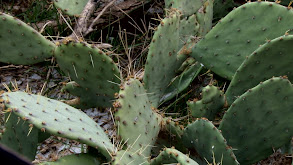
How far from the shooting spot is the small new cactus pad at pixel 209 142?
1333 mm

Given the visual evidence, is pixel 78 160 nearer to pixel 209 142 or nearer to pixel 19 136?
pixel 19 136

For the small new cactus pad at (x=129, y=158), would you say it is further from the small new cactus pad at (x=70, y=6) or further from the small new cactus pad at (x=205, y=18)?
the small new cactus pad at (x=70, y=6)

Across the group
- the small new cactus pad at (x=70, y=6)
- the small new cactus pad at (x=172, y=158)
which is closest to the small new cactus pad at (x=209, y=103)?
the small new cactus pad at (x=172, y=158)

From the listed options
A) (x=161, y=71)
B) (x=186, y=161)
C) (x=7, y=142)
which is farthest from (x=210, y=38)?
(x=7, y=142)

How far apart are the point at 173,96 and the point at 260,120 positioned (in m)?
0.60

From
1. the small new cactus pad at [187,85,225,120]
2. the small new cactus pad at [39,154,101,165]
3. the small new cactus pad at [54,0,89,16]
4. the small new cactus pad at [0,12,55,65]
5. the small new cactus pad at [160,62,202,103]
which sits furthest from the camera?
the small new cactus pad at [54,0,89,16]

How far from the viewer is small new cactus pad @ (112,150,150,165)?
121 centimetres

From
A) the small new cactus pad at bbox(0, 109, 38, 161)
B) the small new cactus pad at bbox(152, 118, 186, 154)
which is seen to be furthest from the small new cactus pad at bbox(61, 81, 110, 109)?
the small new cactus pad at bbox(0, 109, 38, 161)

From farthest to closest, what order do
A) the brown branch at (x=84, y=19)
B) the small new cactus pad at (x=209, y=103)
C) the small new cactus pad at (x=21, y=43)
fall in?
the brown branch at (x=84, y=19) → the small new cactus pad at (x=21, y=43) → the small new cactus pad at (x=209, y=103)

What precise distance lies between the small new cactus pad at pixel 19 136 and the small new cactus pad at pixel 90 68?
1.06 ft

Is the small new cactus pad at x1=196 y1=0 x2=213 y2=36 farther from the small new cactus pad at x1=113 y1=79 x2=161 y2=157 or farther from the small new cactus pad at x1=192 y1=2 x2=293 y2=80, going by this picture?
the small new cactus pad at x1=113 y1=79 x2=161 y2=157

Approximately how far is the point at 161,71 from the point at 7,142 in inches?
25.2

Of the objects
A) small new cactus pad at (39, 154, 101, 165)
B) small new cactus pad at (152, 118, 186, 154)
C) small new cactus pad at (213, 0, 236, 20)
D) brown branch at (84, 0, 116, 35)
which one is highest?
small new cactus pad at (213, 0, 236, 20)

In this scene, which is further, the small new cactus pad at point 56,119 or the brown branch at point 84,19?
the brown branch at point 84,19
